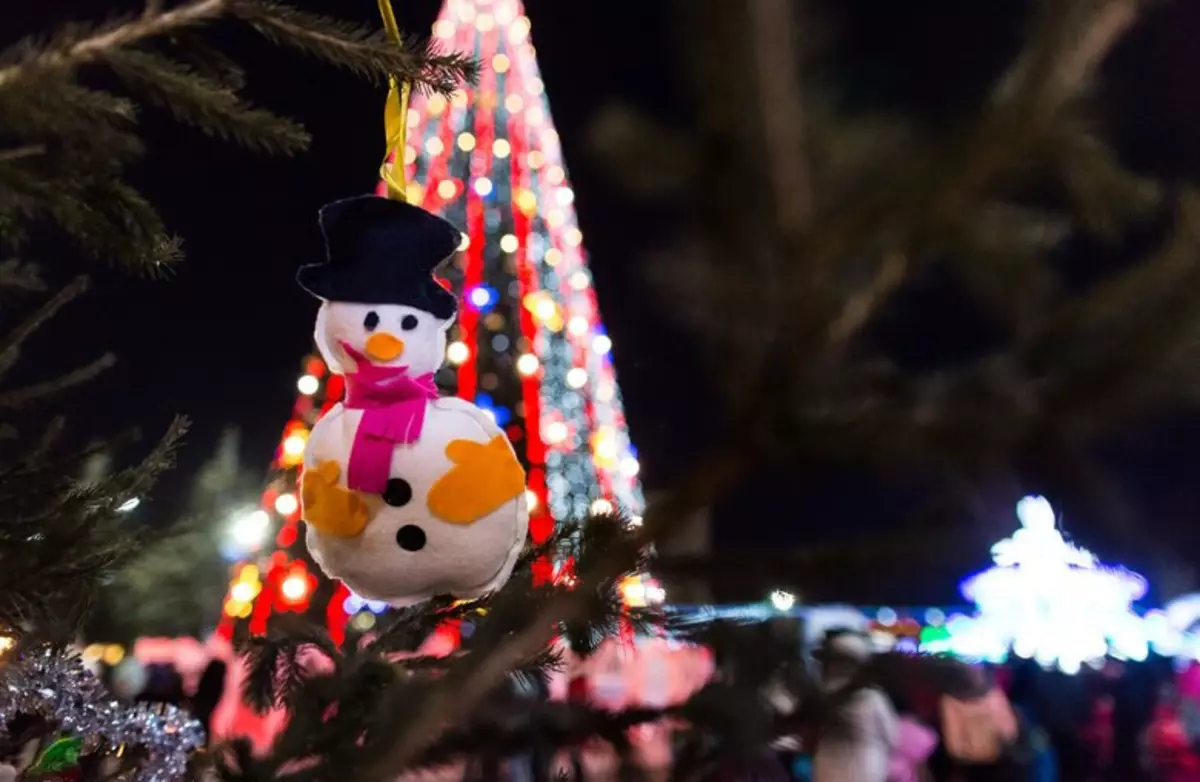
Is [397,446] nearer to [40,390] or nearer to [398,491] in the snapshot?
[398,491]

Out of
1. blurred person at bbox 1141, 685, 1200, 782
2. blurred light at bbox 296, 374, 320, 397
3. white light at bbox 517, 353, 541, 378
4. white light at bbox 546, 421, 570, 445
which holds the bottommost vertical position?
blurred person at bbox 1141, 685, 1200, 782

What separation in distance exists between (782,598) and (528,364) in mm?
2991

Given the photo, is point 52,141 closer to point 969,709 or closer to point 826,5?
point 826,5

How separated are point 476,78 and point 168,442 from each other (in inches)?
18.7

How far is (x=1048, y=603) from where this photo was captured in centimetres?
565

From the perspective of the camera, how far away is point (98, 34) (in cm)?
50

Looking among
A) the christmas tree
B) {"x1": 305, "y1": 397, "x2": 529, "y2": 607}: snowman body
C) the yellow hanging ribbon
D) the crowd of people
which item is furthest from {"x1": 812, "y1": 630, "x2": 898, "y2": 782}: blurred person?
the christmas tree

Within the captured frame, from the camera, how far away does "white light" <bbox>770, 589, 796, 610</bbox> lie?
0.39 m

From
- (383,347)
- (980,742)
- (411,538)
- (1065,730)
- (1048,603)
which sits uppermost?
(1048,603)

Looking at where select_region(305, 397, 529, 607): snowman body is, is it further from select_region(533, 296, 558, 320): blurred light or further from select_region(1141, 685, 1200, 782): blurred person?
select_region(1141, 685, 1200, 782): blurred person

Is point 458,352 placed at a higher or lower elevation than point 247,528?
higher

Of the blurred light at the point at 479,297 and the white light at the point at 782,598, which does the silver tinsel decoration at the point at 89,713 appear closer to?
the white light at the point at 782,598

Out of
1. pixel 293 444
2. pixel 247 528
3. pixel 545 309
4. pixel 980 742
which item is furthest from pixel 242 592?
pixel 980 742

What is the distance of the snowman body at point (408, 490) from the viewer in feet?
2.47
